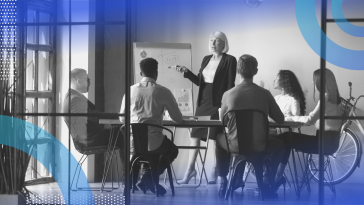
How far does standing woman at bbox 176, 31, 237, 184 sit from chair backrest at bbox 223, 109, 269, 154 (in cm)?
130

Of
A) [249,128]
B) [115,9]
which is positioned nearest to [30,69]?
[115,9]

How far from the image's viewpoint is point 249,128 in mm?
4508

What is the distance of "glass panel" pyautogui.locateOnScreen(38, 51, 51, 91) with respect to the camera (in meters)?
5.03

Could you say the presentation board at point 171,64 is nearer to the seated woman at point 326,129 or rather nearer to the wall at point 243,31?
the wall at point 243,31

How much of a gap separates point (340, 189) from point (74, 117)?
2974 millimetres

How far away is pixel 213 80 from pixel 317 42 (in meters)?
1.72

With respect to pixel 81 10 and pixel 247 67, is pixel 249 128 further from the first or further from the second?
pixel 81 10

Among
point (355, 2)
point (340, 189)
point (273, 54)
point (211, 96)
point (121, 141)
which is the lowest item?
point (340, 189)

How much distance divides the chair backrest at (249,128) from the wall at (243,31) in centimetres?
235

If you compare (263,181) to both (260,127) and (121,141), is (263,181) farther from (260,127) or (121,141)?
(121,141)

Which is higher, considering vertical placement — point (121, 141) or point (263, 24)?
point (263, 24)

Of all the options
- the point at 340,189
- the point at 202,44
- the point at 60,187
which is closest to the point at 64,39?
the point at 60,187

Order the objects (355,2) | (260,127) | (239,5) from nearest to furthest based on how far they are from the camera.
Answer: (260,127) < (355,2) < (239,5)

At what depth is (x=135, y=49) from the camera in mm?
6652
